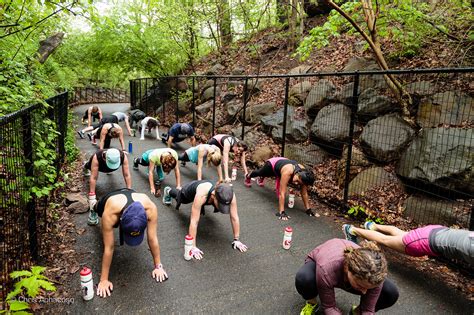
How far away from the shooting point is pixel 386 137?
6.22 m

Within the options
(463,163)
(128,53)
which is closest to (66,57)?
(128,53)

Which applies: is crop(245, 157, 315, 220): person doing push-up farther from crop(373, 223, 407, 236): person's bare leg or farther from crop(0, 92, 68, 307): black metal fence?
crop(0, 92, 68, 307): black metal fence

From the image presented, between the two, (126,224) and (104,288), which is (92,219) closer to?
(104,288)

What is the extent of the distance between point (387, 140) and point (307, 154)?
2.17 meters

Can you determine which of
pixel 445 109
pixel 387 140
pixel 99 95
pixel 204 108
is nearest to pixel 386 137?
pixel 387 140

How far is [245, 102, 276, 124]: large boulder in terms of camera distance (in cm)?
1025

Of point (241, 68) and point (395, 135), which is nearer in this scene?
point (395, 135)

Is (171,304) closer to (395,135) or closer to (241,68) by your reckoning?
(395,135)

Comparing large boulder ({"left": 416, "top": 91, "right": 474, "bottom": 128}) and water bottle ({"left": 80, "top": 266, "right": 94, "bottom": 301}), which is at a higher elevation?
large boulder ({"left": 416, "top": 91, "right": 474, "bottom": 128})

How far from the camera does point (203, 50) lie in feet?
70.1

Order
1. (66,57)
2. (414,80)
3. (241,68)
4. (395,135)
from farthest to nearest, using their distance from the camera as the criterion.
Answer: (66,57), (241,68), (414,80), (395,135)

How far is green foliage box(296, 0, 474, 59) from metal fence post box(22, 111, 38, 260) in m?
5.48

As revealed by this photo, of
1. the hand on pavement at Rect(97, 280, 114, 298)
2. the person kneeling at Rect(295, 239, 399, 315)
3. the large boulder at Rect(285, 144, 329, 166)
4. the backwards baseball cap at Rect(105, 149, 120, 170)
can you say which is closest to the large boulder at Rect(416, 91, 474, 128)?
the large boulder at Rect(285, 144, 329, 166)

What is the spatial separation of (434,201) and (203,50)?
760 inches
